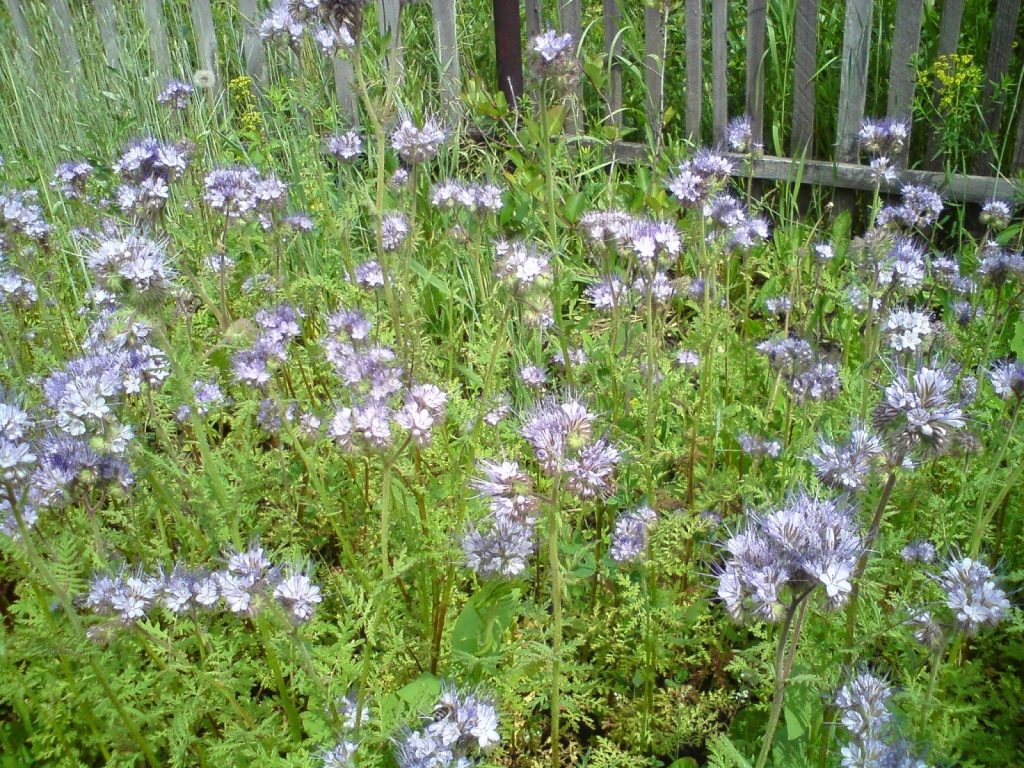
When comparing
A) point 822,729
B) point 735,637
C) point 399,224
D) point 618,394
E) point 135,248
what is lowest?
point 735,637

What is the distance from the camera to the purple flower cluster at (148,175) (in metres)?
2.71

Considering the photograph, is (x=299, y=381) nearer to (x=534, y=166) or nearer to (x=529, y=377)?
(x=529, y=377)

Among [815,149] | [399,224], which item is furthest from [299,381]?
[815,149]

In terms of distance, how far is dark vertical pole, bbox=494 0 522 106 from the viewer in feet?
17.8

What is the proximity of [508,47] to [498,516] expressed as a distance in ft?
14.7

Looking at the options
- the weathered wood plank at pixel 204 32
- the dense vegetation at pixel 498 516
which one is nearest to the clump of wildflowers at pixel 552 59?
the dense vegetation at pixel 498 516

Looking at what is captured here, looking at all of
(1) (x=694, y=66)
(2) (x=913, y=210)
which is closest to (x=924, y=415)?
(2) (x=913, y=210)

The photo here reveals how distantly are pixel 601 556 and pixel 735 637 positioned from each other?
0.46 m

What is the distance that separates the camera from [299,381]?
3.57 meters

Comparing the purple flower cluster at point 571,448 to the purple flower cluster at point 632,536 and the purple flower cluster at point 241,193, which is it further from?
the purple flower cluster at point 241,193

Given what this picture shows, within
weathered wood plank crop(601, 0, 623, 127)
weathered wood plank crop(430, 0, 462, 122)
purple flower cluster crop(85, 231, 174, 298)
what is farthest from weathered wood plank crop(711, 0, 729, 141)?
purple flower cluster crop(85, 231, 174, 298)

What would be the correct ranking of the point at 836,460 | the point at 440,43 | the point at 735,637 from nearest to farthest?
the point at 836,460 < the point at 735,637 < the point at 440,43

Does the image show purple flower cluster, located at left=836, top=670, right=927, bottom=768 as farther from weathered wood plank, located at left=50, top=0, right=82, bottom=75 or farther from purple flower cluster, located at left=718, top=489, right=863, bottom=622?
weathered wood plank, located at left=50, top=0, right=82, bottom=75

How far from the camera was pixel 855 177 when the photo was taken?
507 centimetres
